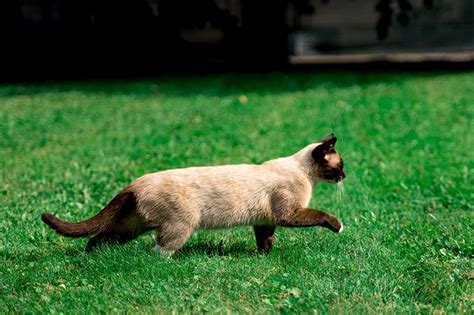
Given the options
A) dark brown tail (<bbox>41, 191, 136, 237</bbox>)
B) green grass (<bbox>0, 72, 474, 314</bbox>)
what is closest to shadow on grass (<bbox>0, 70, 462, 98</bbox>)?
green grass (<bbox>0, 72, 474, 314</bbox>)

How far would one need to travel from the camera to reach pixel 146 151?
10.3 meters

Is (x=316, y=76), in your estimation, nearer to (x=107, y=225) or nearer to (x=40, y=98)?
(x=40, y=98)

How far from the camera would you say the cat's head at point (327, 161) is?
18.6ft

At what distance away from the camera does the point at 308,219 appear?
5398 mm

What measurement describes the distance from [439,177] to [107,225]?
172 inches

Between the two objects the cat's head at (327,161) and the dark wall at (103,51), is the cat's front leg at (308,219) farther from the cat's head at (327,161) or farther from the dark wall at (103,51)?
the dark wall at (103,51)

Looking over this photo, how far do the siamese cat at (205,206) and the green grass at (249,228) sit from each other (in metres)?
0.18

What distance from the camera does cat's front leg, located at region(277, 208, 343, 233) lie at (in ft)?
17.7

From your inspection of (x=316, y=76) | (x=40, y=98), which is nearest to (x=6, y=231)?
(x=40, y=98)

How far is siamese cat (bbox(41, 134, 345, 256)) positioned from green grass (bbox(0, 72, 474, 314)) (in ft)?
0.57

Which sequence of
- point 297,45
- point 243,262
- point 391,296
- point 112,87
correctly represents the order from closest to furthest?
point 391,296
point 243,262
point 112,87
point 297,45

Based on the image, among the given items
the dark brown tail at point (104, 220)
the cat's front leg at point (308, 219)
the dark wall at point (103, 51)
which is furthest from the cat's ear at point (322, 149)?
the dark wall at point (103, 51)

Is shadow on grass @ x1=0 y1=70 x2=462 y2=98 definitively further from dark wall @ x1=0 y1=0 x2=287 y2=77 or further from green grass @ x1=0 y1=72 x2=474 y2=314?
dark wall @ x1=0 y1=0 x2=287 y2=77

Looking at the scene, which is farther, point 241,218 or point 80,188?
point 80,188
